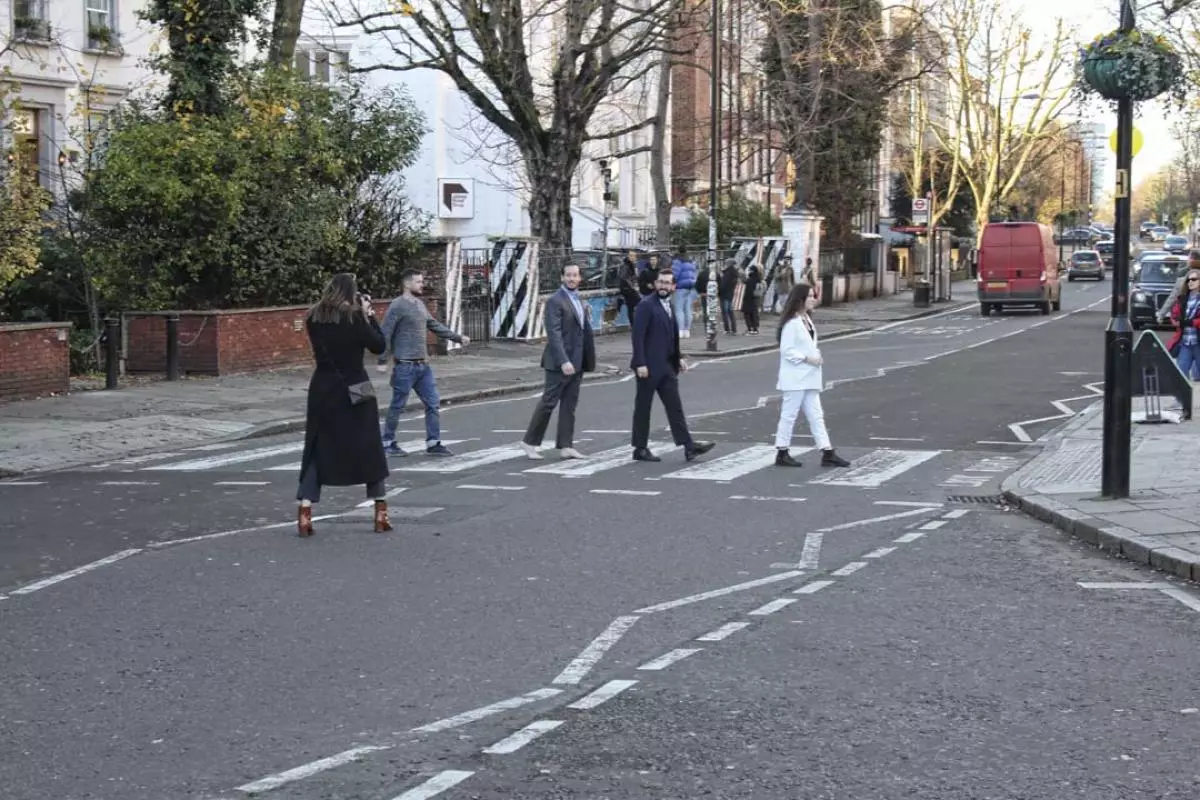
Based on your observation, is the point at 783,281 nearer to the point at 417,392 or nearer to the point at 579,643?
the point at 417,392

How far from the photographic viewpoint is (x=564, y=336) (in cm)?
1588

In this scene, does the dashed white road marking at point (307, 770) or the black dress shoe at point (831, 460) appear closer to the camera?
the dashed white road marking at point (307, 770)

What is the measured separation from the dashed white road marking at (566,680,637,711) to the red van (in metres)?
46.1

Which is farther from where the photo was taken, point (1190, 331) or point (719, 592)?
point (1190, 331)

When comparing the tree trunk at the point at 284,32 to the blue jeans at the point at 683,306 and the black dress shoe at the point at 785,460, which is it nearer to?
the blue jeans at the point at 683,306

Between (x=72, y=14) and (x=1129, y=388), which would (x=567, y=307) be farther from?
(x=72, y=14)

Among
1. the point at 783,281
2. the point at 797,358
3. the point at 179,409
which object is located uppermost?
the point at 783,281

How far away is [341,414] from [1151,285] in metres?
32.9

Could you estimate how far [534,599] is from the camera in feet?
30.1

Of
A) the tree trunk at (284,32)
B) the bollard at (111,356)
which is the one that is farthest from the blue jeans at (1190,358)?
the tree trunk at (284,32)

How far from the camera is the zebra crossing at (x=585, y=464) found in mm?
14812

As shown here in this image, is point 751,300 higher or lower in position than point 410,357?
higher

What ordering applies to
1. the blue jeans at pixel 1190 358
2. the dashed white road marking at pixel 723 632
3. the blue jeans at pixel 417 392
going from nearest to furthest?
the dashed white road marking at pixel 723 632
the blue jeans at pixel 417 392
the blue jeans at pixel 1190 358

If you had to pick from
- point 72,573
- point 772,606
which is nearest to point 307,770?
point 772,606
